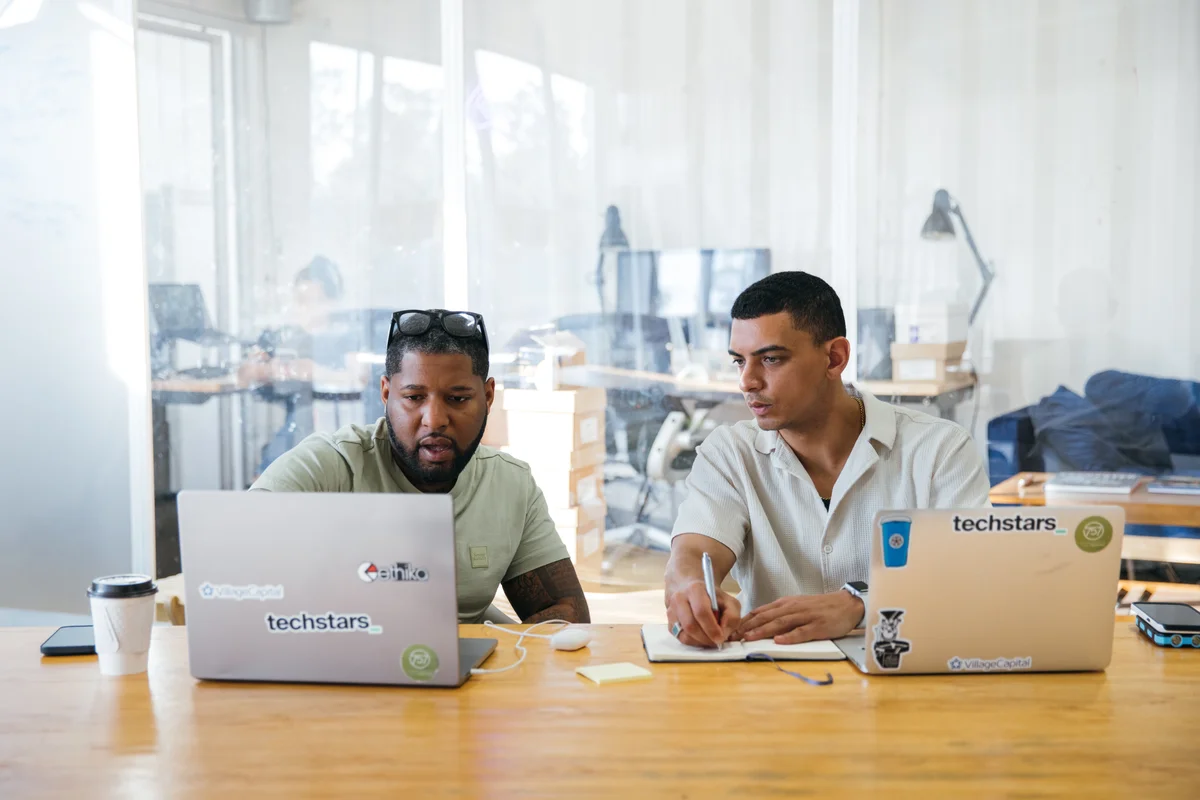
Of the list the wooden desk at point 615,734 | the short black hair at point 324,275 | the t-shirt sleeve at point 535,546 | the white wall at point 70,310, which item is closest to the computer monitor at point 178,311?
the white wall at point 70,310

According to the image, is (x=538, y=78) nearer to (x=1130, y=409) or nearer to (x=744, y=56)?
(x=744, y=56)

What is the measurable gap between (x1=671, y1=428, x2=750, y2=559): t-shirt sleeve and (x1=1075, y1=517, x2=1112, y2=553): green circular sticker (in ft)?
2.56

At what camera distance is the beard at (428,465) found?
91.5 inches

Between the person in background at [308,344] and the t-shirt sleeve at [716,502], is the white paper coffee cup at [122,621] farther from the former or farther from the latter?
the person in background at [308,344]

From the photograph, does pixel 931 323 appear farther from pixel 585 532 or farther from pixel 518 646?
pixel 518 646

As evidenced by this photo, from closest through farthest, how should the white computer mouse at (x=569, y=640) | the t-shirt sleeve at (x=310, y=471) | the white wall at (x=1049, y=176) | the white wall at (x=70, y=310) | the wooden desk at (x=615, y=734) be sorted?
the wooden desk at (x=615, y=734) → the white computer mouse at (x=569, y=640) → the t-shirt sleeve at (x=310, y=471) → the white wall at (x=1049, y=176) → the white wall at (x=70, y=310)

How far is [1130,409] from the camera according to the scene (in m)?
4.20

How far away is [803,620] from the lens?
1879 mm

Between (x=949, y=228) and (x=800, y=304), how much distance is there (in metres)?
2.15

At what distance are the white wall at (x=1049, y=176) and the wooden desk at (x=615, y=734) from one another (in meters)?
2.63

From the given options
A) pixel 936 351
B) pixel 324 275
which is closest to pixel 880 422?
pixel 936 351

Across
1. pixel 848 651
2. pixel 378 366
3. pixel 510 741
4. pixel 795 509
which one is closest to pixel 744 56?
pixel 378 366

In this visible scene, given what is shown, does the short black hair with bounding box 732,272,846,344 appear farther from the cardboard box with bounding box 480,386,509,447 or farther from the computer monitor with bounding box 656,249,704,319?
the cardboard box with bounding box 480,386,509,447

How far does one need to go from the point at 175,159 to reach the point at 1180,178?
3877 millimetres
